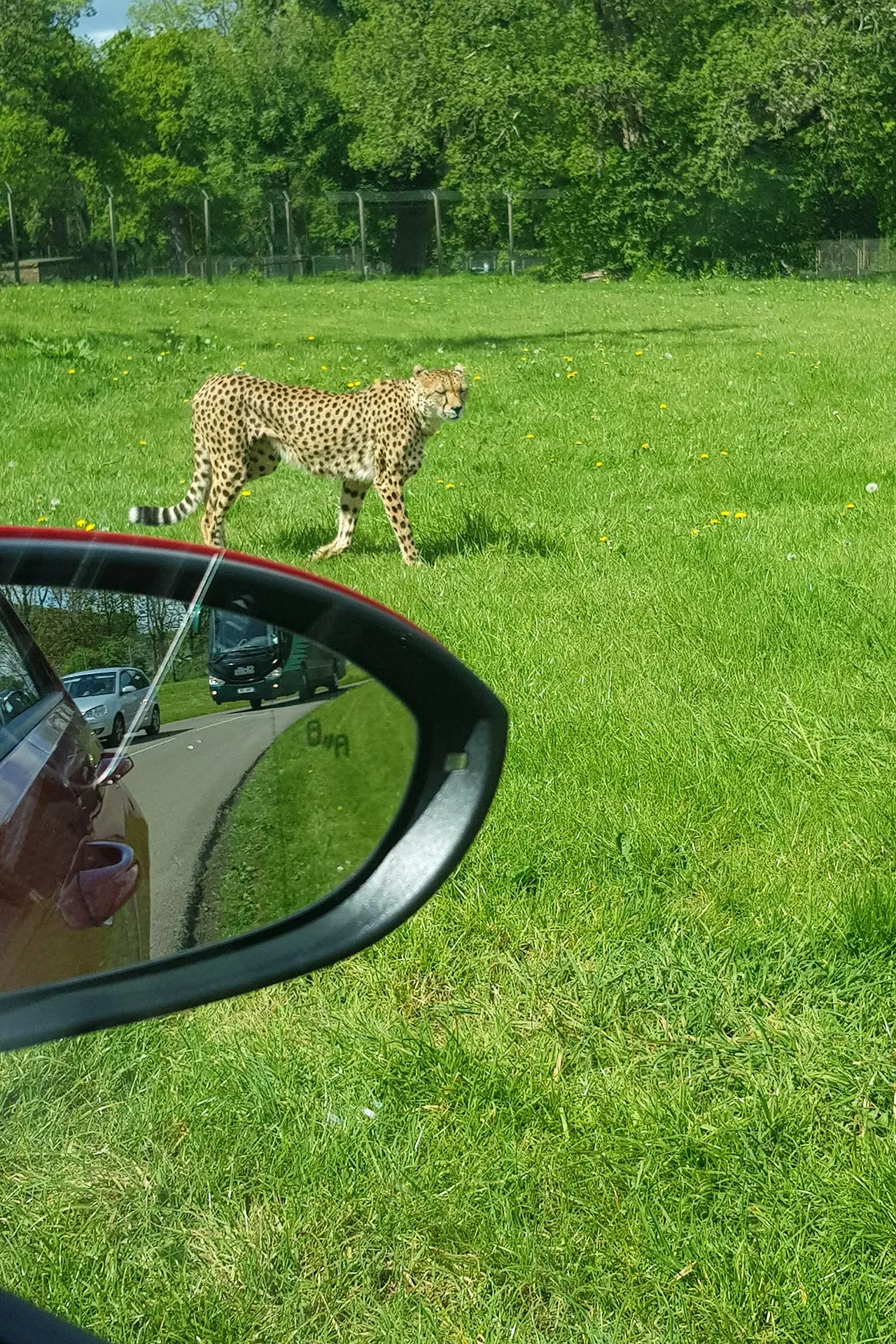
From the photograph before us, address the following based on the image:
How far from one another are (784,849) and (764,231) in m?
38.1

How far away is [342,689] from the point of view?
5.16 ft

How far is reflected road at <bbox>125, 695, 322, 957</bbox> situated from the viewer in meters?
1.38

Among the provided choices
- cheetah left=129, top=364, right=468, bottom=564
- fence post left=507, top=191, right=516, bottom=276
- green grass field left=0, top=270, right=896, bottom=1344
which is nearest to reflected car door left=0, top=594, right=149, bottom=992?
green grass field left=0, top=270, right=896, bottom=1344

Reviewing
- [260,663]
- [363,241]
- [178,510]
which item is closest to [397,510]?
[178,510]

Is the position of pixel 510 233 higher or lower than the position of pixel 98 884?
higher

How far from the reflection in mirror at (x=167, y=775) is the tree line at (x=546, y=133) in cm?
3669

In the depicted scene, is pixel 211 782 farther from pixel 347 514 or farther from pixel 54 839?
pixel 347 514

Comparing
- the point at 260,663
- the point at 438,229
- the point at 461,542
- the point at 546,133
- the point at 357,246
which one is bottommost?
the point at 461,542

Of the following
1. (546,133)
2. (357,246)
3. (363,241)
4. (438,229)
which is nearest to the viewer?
(363,241)

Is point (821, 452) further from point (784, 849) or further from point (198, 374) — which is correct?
point (198, 374)

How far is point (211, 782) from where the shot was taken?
1.48m

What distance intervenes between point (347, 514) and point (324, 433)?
0.43m

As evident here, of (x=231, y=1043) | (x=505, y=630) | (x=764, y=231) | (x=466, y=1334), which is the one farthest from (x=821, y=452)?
(x=764, y=231)

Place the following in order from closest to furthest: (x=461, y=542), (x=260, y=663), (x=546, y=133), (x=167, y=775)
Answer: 1. (x=167, y=775)
2. (x=260, y=663)
3. (x=461, y=542)
4. (x=546, y=133)
